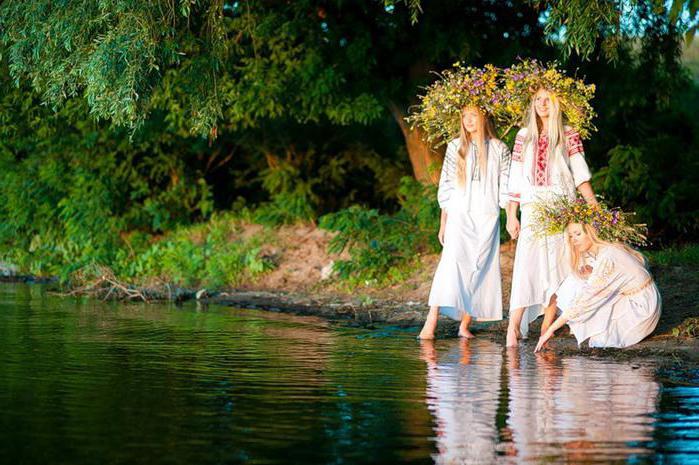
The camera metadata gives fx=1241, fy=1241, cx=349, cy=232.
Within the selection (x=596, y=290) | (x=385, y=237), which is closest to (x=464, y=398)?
(x=596, y=290)

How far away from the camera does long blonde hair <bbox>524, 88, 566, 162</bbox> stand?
11.0 metres

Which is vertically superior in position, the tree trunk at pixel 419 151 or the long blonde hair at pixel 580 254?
the tree trunk at pixel 419 151

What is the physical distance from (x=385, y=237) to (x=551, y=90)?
253 inches

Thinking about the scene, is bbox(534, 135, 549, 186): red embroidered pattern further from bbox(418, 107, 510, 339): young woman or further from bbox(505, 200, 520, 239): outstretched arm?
bbox(418, 107, 510, 339): young woman

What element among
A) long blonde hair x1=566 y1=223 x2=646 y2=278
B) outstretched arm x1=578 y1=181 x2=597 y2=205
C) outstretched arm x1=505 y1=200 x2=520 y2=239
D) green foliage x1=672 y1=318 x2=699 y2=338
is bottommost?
green foliage x1=672 y1=318 x2=699 y2=338

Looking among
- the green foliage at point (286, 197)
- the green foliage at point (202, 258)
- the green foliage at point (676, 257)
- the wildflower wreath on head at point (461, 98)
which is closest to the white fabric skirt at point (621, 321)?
the wildflower wreath on head at point (461, 98)

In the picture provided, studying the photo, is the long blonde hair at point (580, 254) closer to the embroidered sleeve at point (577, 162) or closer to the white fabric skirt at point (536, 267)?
the white fabric skirt at point (536, 267)

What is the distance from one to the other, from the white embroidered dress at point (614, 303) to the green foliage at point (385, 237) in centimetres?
590

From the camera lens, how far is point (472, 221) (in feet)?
38.5

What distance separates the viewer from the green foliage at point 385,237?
54.6 feet

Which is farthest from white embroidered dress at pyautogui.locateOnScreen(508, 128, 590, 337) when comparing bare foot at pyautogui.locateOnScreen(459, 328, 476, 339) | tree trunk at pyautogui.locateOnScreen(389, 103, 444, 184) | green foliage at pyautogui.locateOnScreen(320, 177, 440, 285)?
tree trunk at pyautogui.locateOnScreen(389, 103, 444, 184)

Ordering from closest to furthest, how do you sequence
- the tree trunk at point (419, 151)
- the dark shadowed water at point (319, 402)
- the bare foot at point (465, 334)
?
the dark shadowed water at point (319, 402)
the bare foot at point (465, 334)
the tree trunk at point (419, 151)

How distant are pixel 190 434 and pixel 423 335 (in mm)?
5329

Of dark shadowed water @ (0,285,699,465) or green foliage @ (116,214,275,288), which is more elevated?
green foliage @ (116,214,275,288)
